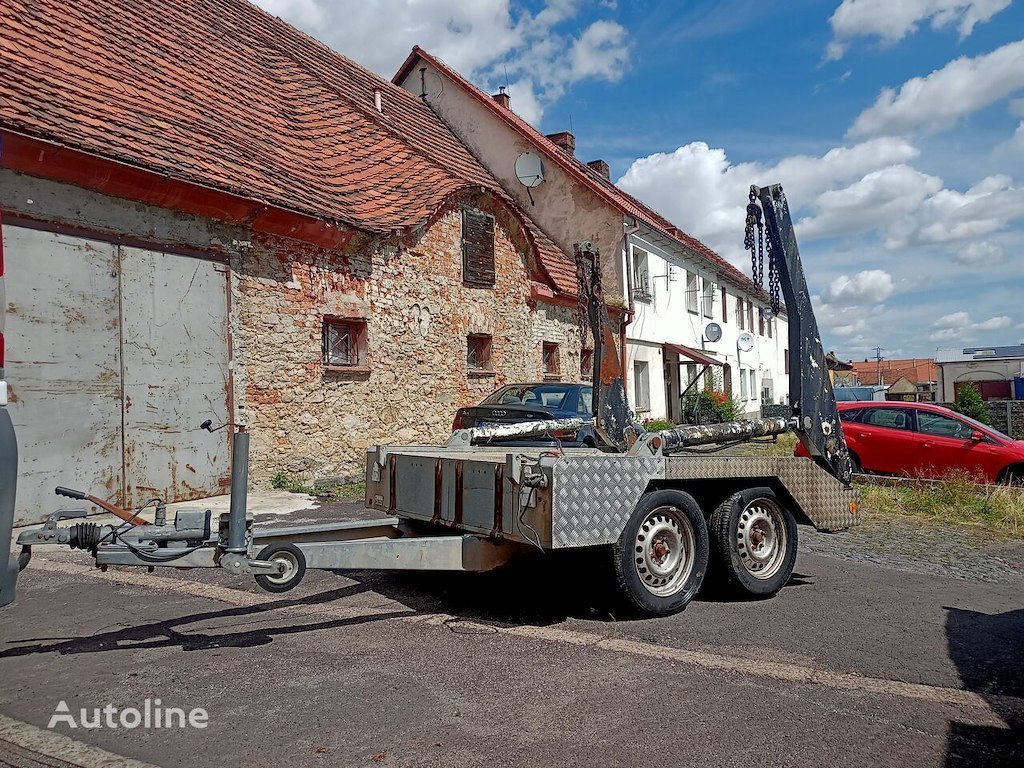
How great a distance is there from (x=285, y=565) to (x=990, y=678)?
3.67 metres

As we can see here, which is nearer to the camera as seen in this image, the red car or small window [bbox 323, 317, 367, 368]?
the red car

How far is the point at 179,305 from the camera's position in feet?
31.7

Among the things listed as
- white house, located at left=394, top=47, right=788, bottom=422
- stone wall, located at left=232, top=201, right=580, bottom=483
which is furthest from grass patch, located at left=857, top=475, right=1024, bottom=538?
white house, located at left=394, top=47, right=788, bottom=422

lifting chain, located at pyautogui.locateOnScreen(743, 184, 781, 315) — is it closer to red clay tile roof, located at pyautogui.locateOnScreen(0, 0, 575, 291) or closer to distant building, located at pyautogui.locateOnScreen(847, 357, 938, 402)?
red clay tile roof, located at pyautogui.locateOnScreen(0, 0, 575, 291)

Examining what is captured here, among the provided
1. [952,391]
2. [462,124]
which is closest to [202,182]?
[462,124]

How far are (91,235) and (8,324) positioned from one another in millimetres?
1337

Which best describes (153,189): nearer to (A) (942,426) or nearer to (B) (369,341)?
(B) (369,341)

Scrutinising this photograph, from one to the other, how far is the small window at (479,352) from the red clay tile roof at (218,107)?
2836 millimetres

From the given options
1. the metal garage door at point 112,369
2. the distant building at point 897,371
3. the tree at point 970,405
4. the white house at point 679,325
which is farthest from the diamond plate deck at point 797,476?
the distant building at point 897,371

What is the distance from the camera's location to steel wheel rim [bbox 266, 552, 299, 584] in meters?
4.00

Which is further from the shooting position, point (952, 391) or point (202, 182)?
point (952, 391)

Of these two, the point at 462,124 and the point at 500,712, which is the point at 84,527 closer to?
the point at 500,712

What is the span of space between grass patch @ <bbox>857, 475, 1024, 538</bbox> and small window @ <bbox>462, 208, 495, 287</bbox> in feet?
25.8

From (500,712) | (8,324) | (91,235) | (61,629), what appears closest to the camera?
(500,712)
